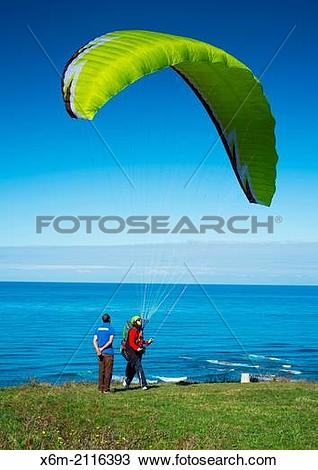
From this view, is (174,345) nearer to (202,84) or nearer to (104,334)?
(104,334)

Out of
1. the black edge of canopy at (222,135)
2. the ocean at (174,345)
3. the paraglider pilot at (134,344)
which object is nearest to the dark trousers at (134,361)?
the paraglider pilot at (134,344)

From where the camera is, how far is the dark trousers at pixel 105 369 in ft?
25.3

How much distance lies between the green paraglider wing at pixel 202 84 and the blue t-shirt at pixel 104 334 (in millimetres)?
2254

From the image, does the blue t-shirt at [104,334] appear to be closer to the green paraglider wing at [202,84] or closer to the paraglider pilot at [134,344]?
the paraglider pilot at [134,344]

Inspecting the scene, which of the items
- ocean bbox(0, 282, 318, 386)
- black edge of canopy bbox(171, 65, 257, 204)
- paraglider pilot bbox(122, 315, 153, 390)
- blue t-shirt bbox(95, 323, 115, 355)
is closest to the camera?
black edge of canopy bbox(171, 65, 257, 204)

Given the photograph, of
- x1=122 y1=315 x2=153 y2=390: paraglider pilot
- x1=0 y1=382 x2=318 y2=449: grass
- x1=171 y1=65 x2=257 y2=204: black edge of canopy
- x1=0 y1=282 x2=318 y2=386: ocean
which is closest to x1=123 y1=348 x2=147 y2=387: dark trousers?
x1=122 y1=315 x2=153 y2=390: paraglider pilot

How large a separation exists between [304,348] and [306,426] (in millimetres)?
25873

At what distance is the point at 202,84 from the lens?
20.9 feet

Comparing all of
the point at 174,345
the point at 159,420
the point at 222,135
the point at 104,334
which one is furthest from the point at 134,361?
the point at 174,345

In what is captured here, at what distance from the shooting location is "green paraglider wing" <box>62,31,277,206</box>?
4219 millimetres

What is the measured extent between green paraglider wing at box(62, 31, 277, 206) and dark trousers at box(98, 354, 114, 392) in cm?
249

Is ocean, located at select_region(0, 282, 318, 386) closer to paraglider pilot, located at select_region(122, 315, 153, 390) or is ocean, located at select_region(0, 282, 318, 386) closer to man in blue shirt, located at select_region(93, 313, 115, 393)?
paraglider pilot, located at select_region(122, 315, 153, 390)

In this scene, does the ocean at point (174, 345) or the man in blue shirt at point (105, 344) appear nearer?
the man in blue shirt at point (105, 344)
